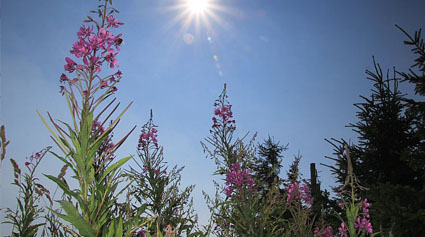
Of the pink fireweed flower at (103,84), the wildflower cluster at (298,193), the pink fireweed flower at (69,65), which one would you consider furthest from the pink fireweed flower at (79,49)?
the wildflower cluster at (298,193)

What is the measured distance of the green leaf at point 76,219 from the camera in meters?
1.08

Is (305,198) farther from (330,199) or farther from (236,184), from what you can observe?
(330,199)

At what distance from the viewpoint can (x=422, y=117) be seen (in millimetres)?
6504

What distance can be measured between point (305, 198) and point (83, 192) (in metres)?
3.62

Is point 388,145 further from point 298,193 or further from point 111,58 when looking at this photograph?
point 111,58

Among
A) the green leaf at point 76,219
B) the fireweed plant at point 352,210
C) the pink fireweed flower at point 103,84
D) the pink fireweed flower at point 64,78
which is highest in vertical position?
the pink fireweed flower at point 64,78

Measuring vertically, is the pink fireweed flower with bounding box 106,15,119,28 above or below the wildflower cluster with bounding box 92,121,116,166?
above

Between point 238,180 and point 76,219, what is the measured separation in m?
2.85

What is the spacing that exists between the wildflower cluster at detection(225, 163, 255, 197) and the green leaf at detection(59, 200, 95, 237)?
106 inches

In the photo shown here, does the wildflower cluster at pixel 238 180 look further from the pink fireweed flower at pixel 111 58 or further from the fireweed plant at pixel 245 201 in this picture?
the pink fireweed flower at pixel 111 58

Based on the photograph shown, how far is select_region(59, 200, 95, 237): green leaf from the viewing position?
1.08 meters

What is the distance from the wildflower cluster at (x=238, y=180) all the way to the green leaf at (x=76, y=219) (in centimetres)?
270

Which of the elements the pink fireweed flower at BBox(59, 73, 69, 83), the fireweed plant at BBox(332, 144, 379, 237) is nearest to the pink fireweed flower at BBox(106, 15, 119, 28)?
the pink fireweed flower at BBox(59, 73, 69, 83)

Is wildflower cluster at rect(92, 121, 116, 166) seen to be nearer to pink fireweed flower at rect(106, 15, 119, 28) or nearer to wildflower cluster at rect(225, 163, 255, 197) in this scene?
pink fireweed flower at rect(106, 15, 119, 28)
